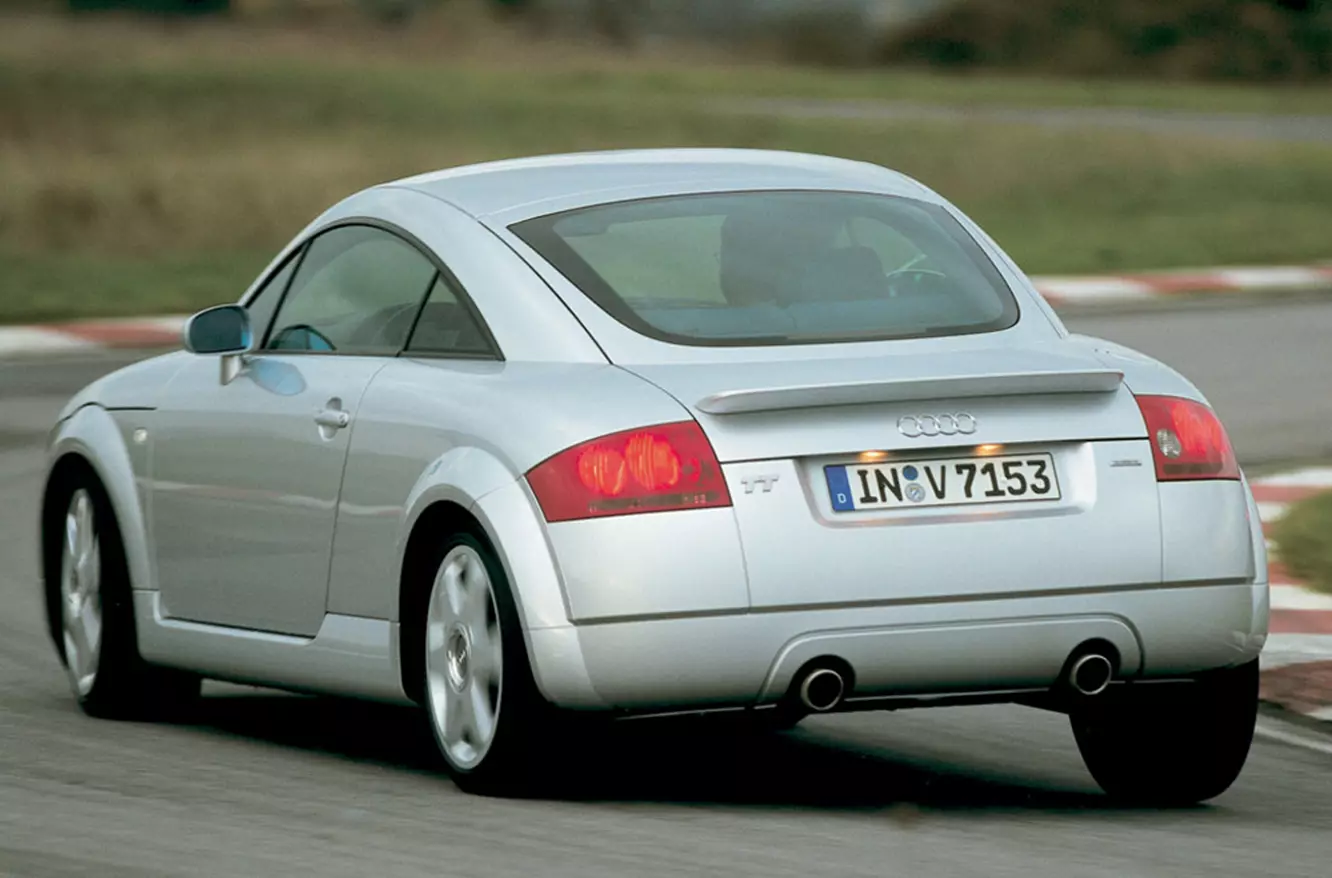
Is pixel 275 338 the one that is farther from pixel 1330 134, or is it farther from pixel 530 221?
pixel 1330 134

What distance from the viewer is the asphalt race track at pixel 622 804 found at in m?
5.41

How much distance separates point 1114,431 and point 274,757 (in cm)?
225

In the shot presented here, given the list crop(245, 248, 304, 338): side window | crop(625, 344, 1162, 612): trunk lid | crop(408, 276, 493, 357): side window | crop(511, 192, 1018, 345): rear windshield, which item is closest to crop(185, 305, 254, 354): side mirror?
crop(245, 248, 304, 338): side window

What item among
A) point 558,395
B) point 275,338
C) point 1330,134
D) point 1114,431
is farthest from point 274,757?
point 1330,134

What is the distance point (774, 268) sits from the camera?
6465 mm

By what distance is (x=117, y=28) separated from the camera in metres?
52.6

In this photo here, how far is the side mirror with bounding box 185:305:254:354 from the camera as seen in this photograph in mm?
7098

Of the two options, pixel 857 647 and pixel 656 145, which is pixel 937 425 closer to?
pixel 857 647

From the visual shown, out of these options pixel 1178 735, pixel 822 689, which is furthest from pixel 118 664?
pixel 1178 735

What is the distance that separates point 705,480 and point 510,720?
0.65 metres

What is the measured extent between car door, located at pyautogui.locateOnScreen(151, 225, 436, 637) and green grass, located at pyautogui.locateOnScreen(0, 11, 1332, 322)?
13.9m

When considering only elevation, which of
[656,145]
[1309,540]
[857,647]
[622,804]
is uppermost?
[857,647]

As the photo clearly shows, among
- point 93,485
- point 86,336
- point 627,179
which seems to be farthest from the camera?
point 86,336

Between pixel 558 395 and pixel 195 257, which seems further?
pixel 195 257
